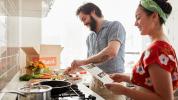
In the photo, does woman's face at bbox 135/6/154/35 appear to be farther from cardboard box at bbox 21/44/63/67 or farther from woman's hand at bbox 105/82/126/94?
cardboard box at bbox 21/44/63/67

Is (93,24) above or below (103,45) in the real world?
above

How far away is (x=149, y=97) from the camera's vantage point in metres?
1.02

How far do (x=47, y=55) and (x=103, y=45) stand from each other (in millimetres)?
991

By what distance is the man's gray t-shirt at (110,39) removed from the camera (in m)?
1.83

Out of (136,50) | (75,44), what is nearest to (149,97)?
(75,44)

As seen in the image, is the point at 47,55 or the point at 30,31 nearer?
the point at 47,55

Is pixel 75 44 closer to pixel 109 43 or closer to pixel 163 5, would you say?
pixel 109 43

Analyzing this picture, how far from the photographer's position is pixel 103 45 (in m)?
1.90

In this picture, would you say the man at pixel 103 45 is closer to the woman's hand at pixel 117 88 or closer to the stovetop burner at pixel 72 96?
the stovetop burner at pixel 72 96

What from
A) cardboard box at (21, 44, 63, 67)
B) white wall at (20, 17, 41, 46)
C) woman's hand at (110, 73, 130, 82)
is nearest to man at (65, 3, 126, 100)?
woman's hand at (110, 73, 130, 82)

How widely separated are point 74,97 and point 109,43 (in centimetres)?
67

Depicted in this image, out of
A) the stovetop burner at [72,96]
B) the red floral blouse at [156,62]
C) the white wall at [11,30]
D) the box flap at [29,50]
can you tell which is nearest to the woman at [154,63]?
the red floral blouse at [156,62]

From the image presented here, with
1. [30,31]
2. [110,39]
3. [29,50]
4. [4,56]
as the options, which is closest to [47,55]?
[29,50]

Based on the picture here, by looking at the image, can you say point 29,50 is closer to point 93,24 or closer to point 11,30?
point 11,30
